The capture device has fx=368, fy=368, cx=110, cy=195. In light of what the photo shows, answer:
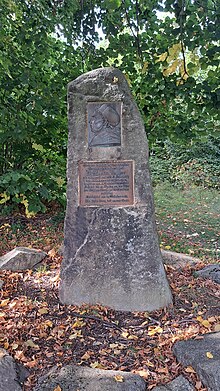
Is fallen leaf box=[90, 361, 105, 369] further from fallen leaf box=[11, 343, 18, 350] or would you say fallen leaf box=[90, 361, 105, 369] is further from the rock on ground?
the rock on ground

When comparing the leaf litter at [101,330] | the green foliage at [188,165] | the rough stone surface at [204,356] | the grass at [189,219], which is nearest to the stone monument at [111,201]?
the leaf litter at [101,330]

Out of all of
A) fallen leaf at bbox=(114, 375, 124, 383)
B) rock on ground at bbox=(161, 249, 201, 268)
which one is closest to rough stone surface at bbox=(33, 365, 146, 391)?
fallen leaf at bbox=(114, 375, 124, 383)

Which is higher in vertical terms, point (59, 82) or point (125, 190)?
point (59, 82)

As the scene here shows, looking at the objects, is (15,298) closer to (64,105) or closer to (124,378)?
(124,378)

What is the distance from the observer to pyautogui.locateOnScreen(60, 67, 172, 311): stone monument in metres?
3.74

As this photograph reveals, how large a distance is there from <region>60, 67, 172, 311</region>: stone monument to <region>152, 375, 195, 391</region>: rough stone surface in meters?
1.09

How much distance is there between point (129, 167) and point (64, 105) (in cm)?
348

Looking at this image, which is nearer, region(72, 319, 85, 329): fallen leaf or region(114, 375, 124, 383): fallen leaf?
region(114, 375, 124, 383): fallen leaf

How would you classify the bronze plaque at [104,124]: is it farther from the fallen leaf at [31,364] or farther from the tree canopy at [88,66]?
the fallen leaf at [31,364]

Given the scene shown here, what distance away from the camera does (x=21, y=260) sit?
4855 millimetres

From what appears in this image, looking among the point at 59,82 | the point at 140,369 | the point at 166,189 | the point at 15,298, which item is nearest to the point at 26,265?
the point at 15,298

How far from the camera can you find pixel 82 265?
3.83 m

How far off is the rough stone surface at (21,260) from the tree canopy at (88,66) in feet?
4.68

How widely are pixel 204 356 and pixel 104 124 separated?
2.30 meters
